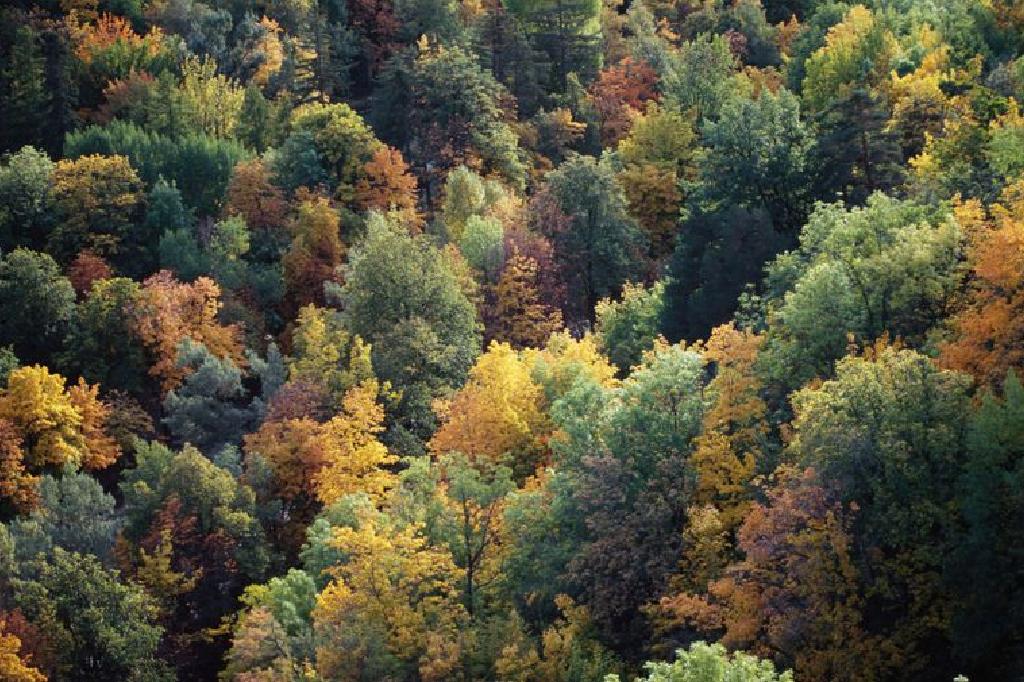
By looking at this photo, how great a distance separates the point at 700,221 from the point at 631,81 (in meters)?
49.1

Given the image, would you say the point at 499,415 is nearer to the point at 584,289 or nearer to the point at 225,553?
the point at 225,553

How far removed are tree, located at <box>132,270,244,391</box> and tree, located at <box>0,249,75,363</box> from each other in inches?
196

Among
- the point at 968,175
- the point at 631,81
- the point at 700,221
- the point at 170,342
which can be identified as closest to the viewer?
the point at 968,175

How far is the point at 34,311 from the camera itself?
94562 millimetres

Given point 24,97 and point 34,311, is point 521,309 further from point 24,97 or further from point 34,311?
point 24,97

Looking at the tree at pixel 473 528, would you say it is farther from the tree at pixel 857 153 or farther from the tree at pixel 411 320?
the tree at pixel 857 153

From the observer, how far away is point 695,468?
189ft

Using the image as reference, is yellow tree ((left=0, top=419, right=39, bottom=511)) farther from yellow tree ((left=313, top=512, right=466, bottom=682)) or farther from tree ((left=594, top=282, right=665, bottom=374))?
tree ((left=594, top=282, right=665, bottom=374))

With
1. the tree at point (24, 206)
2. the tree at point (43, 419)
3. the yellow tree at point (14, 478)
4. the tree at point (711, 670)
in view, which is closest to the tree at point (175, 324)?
the tree at point (43, 419)

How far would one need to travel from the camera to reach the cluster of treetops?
52094 millimetres

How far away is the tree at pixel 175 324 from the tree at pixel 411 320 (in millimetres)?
9743

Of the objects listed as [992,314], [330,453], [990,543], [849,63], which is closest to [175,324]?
[330,453]

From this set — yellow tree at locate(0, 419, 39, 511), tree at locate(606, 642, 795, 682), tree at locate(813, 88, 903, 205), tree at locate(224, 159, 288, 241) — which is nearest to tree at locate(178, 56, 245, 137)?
tree at locate(224, 159, 288, 241)

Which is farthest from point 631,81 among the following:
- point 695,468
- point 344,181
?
point 695,468
